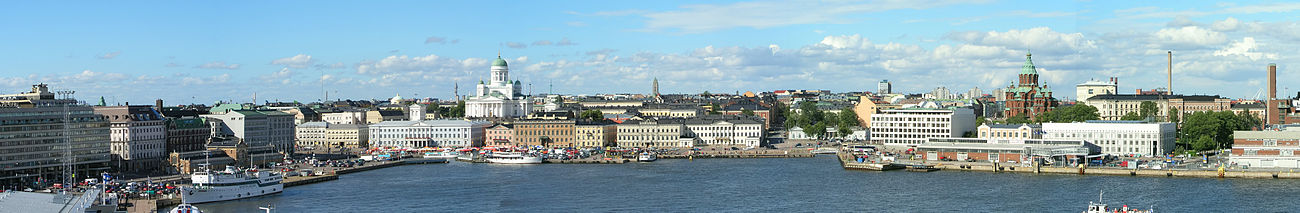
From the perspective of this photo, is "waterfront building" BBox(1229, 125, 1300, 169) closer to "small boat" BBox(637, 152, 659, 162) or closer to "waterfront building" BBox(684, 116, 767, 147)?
"small boat" BBox(637, 152, 659, 162)

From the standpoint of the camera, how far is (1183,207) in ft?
119

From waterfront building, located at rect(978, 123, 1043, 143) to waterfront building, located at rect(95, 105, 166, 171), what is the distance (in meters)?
33.9

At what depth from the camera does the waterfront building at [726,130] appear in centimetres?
7631

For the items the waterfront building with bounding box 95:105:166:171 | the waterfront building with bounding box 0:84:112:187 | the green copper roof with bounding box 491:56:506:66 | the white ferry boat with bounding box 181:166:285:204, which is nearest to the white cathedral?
the green copper roof with bounding box 491:56:506:66

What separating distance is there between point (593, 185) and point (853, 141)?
33832 millimetres

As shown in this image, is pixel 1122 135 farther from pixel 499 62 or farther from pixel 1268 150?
pixel 499 62

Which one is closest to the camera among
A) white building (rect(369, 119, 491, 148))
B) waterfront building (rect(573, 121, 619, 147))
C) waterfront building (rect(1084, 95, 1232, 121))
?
waterfront building (rect(573, 121, 619, 147))

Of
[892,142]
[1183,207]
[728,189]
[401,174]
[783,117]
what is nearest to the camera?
[1183,207]

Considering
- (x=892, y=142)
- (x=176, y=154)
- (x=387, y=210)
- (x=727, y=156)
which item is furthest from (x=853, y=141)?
(x=387, y=210)

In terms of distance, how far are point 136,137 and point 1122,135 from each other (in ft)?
127

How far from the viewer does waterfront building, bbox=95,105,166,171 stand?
171 feet

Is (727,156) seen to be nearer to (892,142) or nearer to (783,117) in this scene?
(892,142)

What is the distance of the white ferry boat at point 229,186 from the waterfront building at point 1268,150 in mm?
31520

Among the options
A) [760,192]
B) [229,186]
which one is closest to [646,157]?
[760,192]
